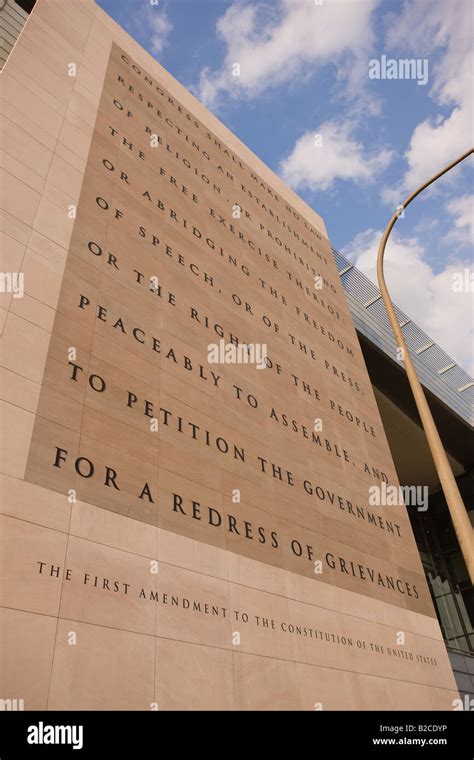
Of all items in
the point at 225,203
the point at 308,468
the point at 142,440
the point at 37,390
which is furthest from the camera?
the point at 225,203

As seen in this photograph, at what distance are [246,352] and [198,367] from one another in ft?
6.58

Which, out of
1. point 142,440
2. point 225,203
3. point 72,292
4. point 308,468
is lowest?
point 142,440

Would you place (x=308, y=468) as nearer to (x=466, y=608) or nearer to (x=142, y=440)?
(x=142, y=440)

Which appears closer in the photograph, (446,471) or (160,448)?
(446,471)

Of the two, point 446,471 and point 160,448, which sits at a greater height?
point 160,448

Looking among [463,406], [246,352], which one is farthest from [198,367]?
[463,406]

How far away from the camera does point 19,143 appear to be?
33.4ft

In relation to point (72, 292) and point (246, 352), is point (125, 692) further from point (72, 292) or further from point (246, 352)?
point (246, 352)

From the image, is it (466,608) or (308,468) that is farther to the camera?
(466,608)

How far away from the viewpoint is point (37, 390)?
7840 mm
